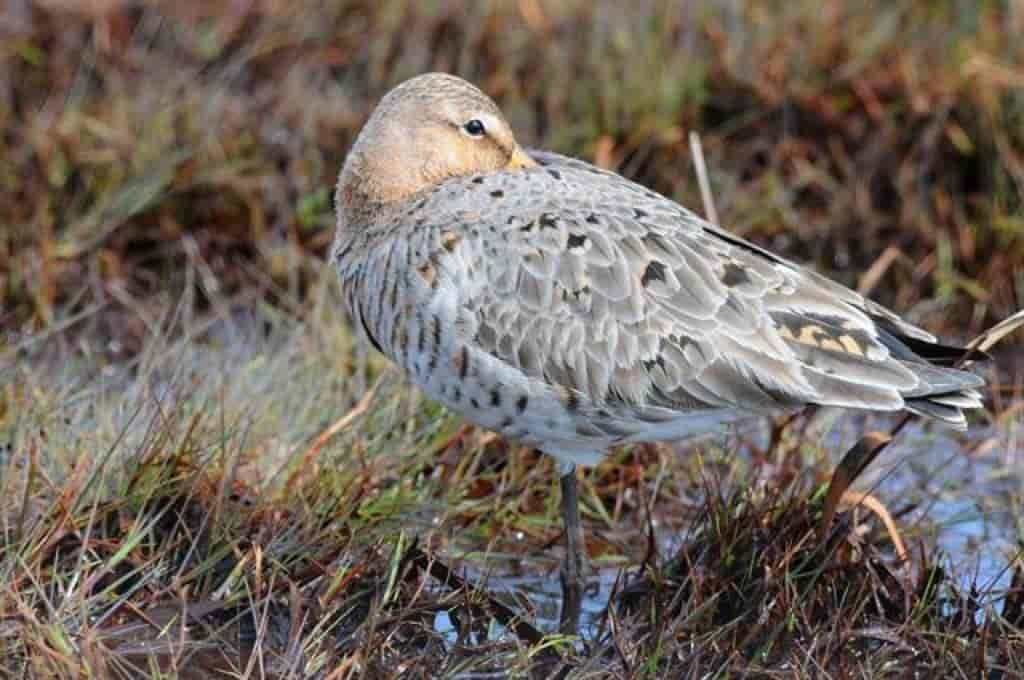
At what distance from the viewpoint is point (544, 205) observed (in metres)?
5.34

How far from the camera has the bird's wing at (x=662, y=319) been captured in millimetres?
5078

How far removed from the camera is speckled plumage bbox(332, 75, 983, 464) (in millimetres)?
5078

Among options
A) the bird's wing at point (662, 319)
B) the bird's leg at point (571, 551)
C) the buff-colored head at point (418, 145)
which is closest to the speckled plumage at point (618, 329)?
the bird's wing at point (662, 319)

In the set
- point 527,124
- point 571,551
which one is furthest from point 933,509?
point 527,124

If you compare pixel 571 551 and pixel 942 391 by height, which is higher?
pixel 942 391

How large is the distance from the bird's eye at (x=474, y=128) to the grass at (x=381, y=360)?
889mm

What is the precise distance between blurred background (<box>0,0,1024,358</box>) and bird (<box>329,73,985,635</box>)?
179 centimetres

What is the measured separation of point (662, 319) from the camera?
5156 millimetres

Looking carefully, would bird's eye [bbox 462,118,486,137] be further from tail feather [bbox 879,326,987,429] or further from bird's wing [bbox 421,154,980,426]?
tail feather [bbox 879,326,987,429]

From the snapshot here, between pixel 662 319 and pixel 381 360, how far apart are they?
150 cm

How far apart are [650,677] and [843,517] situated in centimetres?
86

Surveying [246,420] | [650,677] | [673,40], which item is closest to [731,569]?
[650,677]

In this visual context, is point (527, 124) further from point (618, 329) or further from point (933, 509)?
point (618, 329)

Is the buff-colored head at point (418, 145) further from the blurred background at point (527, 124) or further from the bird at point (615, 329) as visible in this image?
the blurred background at point (527, 124)
